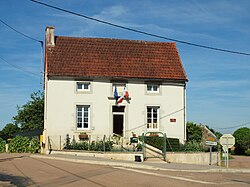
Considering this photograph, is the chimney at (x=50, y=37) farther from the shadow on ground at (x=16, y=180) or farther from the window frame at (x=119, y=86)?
the shadow on ground at (x=16, y=180)

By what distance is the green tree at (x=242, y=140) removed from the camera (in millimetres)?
48500

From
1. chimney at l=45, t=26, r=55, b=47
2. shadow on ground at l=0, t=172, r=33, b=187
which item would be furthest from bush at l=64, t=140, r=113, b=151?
shadow on ground at l=0, t=172, r=33, b=187

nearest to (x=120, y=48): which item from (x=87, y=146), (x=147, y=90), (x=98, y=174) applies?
(x=147, y=90)

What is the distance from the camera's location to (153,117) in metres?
32.6

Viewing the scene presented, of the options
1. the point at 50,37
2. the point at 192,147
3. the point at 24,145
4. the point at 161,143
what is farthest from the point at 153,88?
the point at 24,145

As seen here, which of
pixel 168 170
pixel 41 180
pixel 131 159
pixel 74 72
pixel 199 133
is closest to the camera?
pixel 41 180

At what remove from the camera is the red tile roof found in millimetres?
31531

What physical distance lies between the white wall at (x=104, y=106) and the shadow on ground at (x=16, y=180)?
13.8m

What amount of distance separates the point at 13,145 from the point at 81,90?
24.3 feet

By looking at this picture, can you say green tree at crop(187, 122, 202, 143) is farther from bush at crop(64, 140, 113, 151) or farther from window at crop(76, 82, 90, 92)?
bush at crop(64, 140, 113, 151)

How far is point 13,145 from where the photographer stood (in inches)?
1320

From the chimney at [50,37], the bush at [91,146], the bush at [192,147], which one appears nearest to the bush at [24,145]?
the bush at [91,146]

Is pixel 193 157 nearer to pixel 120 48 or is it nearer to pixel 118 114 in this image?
pixel 118 114

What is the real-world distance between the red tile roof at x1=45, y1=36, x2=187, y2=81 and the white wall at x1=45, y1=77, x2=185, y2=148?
816 mm
